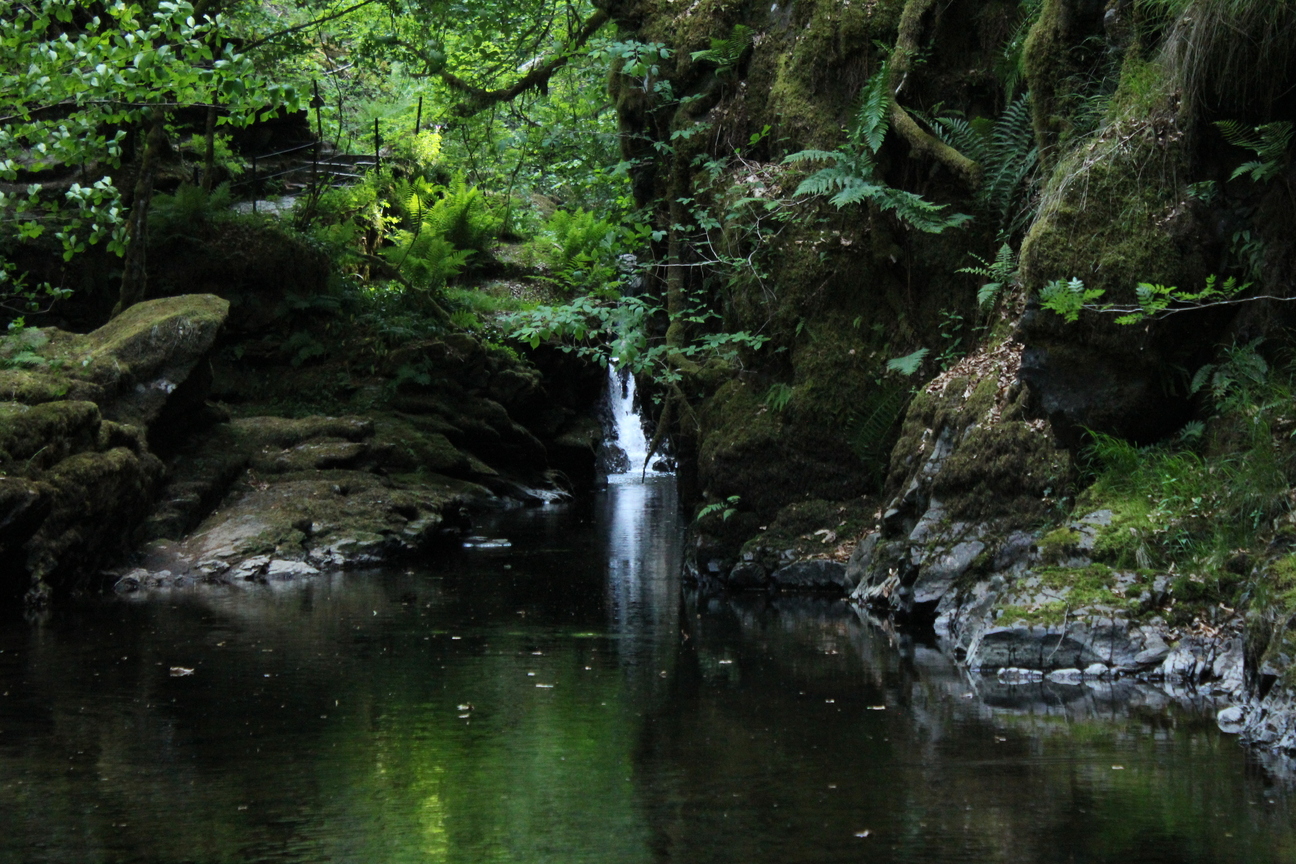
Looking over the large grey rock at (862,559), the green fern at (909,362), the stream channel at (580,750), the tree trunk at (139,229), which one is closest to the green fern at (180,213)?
the tree trunk at (139,229)

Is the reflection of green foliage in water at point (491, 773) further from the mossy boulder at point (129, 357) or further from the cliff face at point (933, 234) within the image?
the mossy boulder at point (129, 357)

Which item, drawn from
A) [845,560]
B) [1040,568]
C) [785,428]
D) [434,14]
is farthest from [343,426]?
[1040,568]

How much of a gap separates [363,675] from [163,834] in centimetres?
266

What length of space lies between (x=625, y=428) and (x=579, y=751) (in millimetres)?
16883

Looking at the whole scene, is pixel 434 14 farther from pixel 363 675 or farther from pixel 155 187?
pixel 363 675

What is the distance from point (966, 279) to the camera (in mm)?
9836

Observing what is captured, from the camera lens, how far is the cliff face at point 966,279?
6.75m

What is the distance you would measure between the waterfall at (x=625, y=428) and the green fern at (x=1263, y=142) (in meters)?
15.2

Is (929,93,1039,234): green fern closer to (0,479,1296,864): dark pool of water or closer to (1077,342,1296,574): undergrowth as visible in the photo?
(1077,342,1296,574): undergrowth

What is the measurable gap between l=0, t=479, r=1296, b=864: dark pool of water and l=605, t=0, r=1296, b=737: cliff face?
2.82 ft

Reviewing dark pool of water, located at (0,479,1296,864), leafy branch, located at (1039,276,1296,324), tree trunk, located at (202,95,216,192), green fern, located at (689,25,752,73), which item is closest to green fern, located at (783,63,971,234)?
green fern, located at (689,25,752,73)

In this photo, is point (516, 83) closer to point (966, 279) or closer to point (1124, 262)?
point (966, 279)

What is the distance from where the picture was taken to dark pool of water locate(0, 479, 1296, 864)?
3859 millimetres

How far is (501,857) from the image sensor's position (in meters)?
3.73
